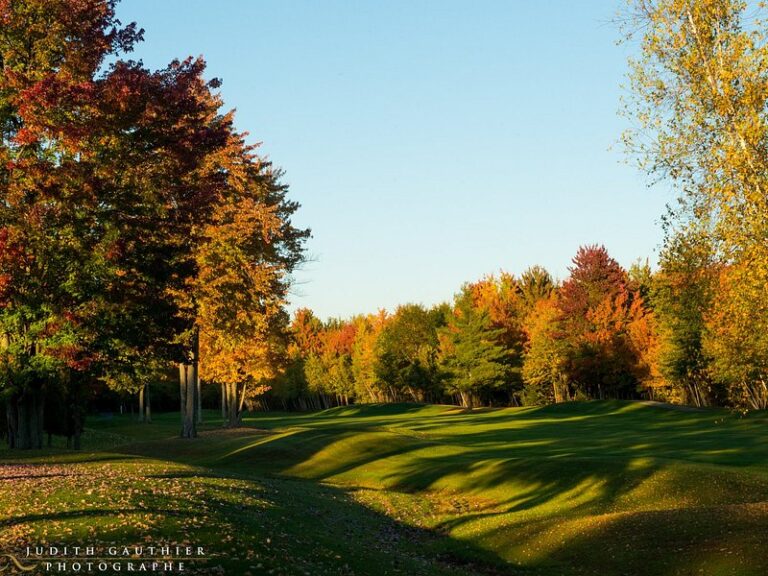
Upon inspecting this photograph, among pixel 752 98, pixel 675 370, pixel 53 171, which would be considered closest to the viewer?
pixel 752 98

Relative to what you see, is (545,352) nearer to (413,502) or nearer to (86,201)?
(413,502)

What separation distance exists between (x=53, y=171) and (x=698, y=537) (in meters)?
23.5

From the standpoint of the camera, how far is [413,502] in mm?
30000

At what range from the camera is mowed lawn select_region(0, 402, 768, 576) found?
16.3 metres

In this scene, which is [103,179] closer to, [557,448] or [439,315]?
[557,448]

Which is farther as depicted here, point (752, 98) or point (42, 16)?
point (42, 16)

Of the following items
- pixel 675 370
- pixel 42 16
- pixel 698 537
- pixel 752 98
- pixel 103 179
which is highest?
pixel 42 16

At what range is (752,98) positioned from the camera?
19.6 meters

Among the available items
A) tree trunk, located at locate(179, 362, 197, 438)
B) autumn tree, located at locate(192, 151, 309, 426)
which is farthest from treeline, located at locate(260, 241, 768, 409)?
tree trunk, located at locate(179, 362, 197, 438)

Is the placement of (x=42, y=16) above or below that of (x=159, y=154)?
above

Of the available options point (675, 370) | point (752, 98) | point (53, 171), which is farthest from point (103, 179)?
point (675, 370)

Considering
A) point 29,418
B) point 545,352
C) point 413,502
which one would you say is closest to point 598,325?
point 545,352

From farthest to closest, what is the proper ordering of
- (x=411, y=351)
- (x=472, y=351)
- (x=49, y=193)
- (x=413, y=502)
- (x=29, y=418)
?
(x=411, y=351)
(x=472, y=351)
(x=29, y=418)
(x=413, y=502)
(x=49, y=193)

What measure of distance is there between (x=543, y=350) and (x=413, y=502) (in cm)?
6088
